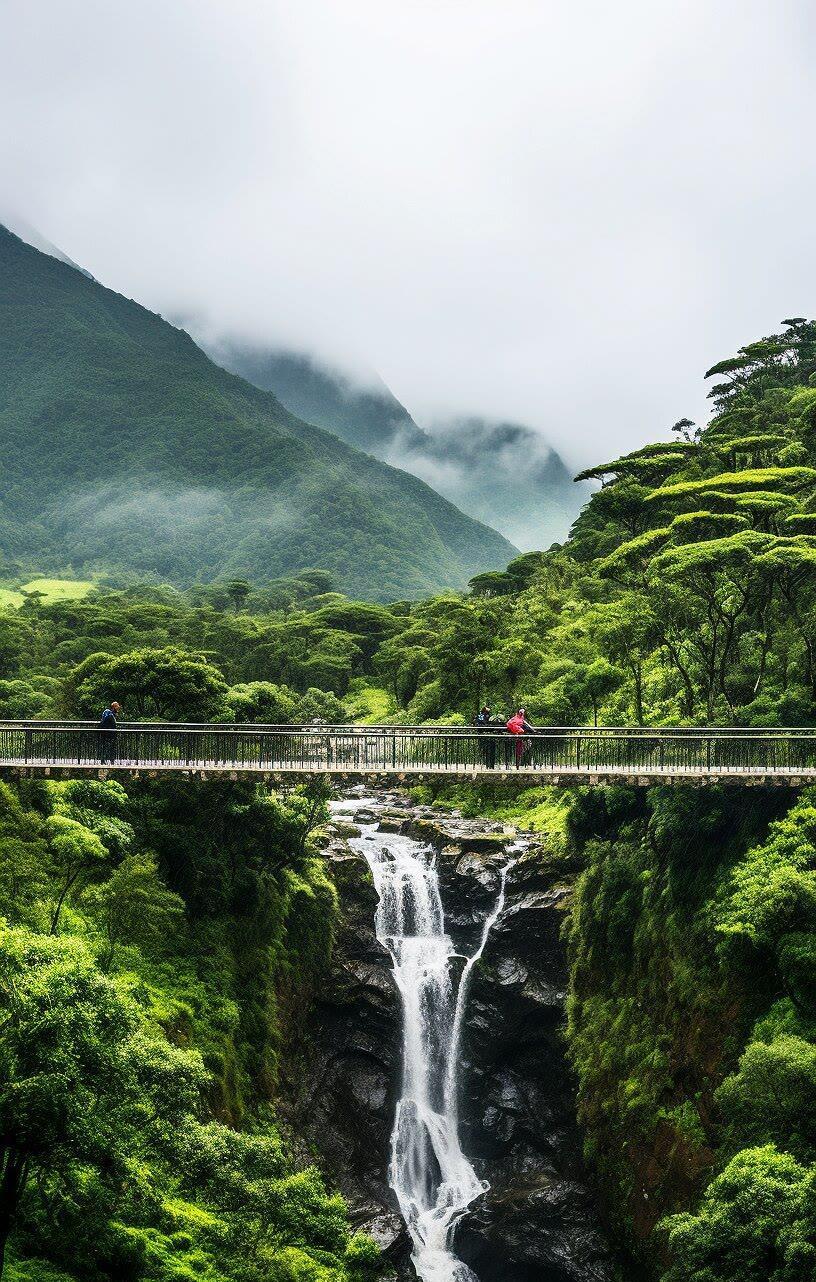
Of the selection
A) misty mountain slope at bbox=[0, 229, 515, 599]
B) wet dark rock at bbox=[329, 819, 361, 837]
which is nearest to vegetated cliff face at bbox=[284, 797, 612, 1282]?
wet dark rock at bbox=[329, 819, 361, 837]

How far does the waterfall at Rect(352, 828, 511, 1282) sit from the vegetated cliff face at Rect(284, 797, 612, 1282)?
370 millimetres

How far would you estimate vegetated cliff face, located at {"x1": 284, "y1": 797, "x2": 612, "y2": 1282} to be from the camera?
95.5 feet

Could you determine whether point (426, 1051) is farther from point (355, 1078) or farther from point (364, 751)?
point (364, 751)

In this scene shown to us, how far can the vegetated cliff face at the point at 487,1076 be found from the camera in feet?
95.5

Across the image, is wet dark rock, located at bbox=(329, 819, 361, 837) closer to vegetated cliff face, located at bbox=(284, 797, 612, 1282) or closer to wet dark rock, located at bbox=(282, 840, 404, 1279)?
vegetated cliff face, located at bbox=(284, 797, 612, 1282)

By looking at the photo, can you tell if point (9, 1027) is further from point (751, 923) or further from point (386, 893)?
point (386, 893)

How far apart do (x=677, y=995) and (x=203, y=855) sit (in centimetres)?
1373

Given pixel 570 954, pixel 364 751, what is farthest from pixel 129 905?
pixel 570 954

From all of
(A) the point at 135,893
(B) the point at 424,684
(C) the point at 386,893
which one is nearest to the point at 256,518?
(B) the point at 424,684

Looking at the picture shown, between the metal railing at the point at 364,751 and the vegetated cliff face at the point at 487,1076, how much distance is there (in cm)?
1115

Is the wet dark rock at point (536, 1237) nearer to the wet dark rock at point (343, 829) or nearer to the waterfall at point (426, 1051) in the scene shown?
the waterfall at point (426, 1051)

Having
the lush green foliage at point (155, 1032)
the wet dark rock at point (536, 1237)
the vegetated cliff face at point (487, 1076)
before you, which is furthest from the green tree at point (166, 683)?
the wet dark rock at point (536, 1237)

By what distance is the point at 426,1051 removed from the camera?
35.3 meters

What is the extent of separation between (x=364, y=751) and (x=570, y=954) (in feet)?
44.2
